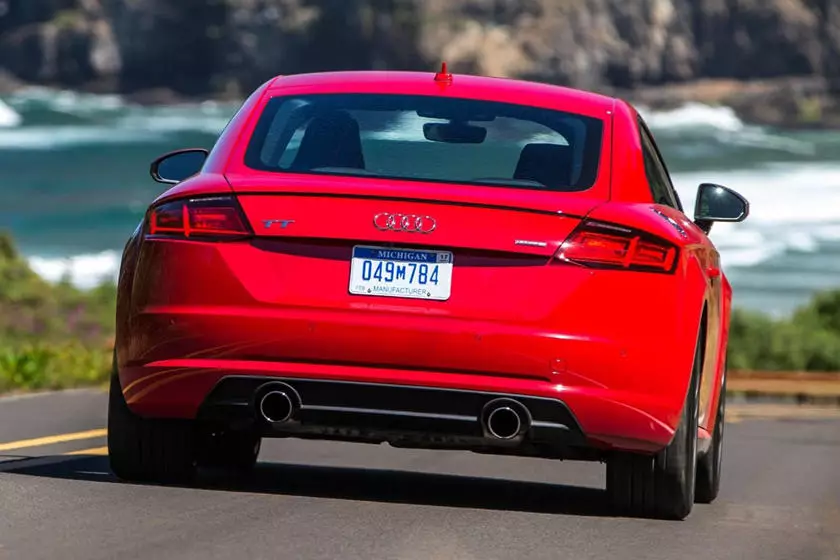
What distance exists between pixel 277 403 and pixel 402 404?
0.46 metres

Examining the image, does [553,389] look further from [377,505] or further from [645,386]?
[377,505]

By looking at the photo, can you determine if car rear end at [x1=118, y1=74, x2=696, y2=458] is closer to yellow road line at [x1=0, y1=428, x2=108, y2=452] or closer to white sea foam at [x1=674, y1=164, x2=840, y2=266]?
yellow road line at [x1=0, y1=428, x2=108, y2=452]

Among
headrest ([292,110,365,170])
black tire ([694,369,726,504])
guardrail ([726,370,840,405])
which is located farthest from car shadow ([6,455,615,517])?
guardrail ([726,370,840,405])

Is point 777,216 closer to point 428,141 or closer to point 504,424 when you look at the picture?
point 428,141

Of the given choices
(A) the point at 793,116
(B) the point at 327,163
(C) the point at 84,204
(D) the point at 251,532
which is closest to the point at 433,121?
(B) the point at 327,163

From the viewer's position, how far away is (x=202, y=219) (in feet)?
25.2

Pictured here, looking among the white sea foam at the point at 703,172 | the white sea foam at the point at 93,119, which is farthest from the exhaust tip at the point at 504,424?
the white sea foam at the point at 93,119

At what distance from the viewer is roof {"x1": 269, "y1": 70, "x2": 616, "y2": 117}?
8.41 m

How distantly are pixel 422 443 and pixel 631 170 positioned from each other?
1.27 metres

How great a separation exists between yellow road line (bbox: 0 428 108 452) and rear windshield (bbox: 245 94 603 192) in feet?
9.25

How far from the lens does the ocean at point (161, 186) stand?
244ft

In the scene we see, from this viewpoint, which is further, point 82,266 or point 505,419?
point 82,266

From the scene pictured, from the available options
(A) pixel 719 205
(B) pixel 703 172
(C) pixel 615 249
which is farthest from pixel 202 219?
(B) pixel 703 172

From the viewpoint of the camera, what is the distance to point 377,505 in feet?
26.5
